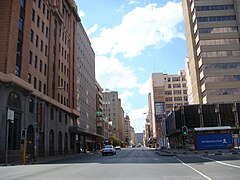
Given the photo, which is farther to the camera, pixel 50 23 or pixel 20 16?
pixel 50 23

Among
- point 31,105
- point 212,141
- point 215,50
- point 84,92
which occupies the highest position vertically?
point 215,50

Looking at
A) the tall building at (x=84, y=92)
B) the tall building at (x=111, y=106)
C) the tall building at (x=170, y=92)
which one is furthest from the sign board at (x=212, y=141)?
the tall building at (x=111, y=106)

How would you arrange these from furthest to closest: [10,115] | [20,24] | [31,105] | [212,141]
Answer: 1. [212,141]
2. [31,105]
3. [20,24]
4. [10,115]

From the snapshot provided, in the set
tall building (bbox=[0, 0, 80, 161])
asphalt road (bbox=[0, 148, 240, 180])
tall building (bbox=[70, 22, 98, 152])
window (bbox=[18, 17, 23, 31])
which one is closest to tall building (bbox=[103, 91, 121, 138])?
tall building (bbox=[70, 22, 98, 152])

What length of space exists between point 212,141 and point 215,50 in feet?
129

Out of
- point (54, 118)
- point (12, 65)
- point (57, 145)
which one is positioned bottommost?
point (57, 145)

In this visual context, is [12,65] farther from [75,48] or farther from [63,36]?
[75,48]

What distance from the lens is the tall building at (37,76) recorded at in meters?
35.2

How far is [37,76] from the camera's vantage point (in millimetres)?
46156

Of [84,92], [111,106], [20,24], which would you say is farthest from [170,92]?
[20,24]

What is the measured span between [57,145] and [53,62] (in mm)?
16212

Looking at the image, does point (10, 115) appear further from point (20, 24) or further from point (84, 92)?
point (84, 92)

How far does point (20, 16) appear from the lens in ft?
131

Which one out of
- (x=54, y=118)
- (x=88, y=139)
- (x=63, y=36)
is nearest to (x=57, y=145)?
(x=54, y=118)
